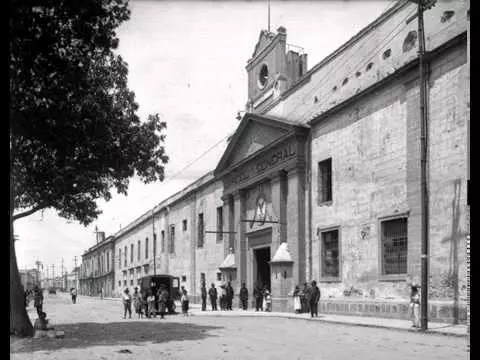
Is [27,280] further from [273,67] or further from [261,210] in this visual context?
[273,67]

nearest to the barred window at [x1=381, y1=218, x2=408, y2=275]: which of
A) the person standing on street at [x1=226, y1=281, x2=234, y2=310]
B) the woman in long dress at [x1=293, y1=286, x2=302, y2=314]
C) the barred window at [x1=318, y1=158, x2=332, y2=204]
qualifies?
the barred window at [x1=318, y1=158, x2=332, y2=204]

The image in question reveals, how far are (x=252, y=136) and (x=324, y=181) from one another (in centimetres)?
750

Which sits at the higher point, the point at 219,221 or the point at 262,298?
the point at 219,221

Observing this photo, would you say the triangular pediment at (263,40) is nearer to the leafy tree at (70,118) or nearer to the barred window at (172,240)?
the leafy tree at (70,118)

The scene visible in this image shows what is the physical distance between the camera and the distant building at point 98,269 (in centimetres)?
7988

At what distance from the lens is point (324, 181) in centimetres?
2338

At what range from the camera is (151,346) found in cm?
1214

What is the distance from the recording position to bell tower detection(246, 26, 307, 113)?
28.6 meters

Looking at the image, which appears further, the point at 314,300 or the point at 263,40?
the point at 263,40

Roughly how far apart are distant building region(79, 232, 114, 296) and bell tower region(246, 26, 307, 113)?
52118 mm

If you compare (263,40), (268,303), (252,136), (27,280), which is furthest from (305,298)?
(27,280)

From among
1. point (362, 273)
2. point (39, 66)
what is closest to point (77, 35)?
point (39, 66)

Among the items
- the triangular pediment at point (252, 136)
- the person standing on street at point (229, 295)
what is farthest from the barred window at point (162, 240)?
the person standing on street at point (229, 295)

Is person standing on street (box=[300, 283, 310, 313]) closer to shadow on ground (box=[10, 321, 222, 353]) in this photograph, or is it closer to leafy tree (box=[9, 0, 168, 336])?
shadow on ground (box=[10, 321, 222, 353])
